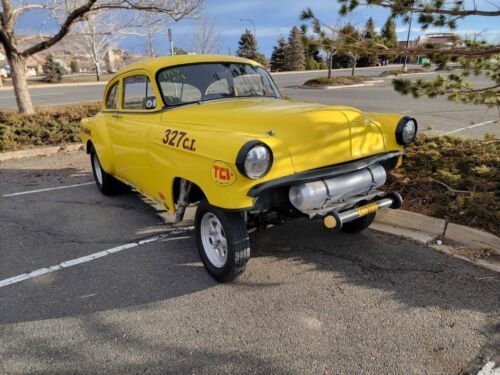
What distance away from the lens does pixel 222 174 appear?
2939 millimetres

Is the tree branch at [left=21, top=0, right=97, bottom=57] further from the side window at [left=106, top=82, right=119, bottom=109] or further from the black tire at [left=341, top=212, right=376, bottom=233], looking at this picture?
the black tire at [left=341, top=212, right=376, bottom=233]

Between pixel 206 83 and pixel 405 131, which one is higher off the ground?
pixel 206 83

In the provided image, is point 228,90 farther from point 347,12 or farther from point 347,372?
point 347,372

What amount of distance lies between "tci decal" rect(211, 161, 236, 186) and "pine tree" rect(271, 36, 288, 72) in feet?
165

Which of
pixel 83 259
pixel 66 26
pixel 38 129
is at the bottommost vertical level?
pixel 83 259

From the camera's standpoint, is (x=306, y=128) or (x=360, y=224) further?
(x=360, y=224)

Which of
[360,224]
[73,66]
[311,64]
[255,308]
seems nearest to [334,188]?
[255,308]

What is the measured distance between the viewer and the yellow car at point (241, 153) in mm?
2979

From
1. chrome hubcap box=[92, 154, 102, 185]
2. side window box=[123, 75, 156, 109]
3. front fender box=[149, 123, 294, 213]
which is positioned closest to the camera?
front fender box=[149, 123, 294, 213]

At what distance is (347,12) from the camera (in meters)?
4.79

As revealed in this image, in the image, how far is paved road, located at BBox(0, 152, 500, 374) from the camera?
257 centimetres

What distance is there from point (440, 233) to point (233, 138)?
101 inches

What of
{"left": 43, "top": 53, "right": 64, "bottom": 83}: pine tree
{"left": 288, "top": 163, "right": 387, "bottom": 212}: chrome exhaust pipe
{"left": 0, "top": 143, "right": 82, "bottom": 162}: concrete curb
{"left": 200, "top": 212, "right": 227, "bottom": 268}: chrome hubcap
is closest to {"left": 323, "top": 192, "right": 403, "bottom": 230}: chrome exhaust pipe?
{"left": 288, "top": 163, "right": 387, "bottom": 212}: chrome exhaust pipe

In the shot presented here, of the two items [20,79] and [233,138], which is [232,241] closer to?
[233,138]
